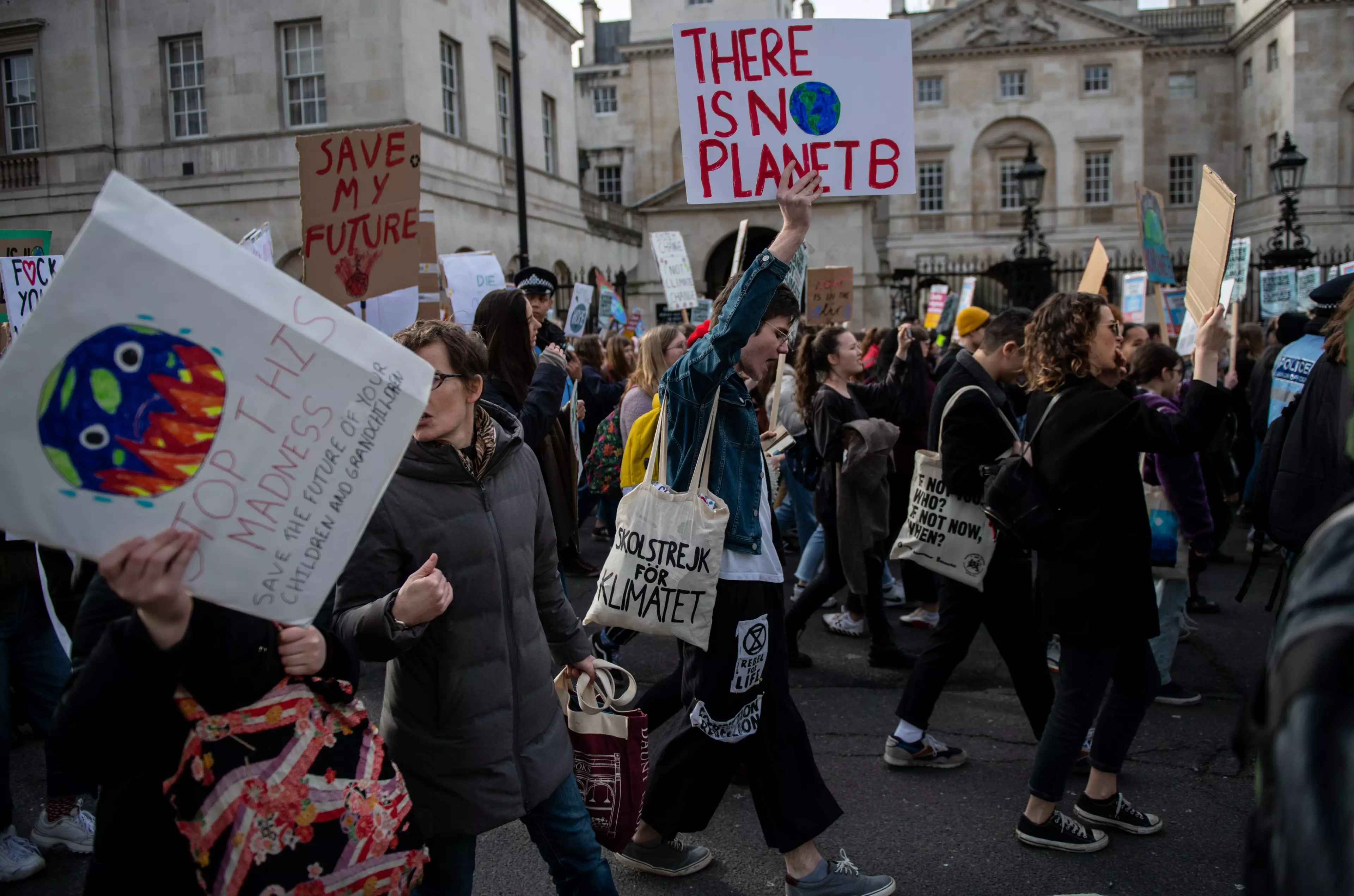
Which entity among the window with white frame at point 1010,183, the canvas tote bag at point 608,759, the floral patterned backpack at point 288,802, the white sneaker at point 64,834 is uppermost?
the window with white frame at point 1010,183

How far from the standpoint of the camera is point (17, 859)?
11.9ft

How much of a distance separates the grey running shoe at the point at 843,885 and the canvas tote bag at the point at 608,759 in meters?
0.62

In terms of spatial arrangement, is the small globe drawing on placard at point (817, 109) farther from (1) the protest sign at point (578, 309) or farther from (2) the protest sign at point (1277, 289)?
(2) the protest sign at point (1277, 289)

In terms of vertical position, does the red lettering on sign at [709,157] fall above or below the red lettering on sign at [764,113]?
below

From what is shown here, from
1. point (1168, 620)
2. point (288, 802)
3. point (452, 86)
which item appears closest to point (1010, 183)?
point (452, 86)

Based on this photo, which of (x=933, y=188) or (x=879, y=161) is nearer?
(x=879, y=161)

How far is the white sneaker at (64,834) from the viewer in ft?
12.5

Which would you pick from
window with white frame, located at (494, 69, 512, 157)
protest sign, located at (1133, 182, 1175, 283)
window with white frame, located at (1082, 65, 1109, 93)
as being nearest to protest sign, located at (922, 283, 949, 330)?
protest sign, located at (1133, 182, 1175, 283)

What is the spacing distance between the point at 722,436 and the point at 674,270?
30.1 feet

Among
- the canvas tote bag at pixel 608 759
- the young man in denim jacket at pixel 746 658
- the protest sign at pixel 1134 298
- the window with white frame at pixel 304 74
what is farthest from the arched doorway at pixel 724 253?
the canvas tote bag at pixel 608 759

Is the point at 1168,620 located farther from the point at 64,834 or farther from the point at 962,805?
the point at 64,834

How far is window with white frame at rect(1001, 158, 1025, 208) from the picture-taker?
44.5 meters

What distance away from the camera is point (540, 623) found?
2.63 metres

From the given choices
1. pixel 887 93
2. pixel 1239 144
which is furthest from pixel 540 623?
pixel 1239 144
